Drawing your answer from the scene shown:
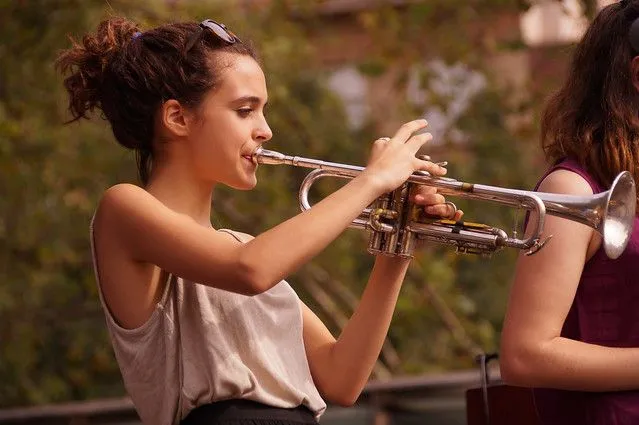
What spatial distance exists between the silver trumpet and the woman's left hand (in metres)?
0.02

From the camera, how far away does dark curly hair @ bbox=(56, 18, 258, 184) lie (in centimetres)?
339

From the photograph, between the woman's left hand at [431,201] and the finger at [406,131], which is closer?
the finger at [406,131]

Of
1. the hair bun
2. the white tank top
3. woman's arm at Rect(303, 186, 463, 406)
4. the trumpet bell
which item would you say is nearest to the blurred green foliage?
the hair bun

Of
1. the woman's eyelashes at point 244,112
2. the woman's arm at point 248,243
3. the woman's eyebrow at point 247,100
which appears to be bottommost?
the woman's arm at point 248,243

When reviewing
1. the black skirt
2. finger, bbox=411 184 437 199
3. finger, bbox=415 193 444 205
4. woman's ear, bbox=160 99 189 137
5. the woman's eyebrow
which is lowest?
the black skirt

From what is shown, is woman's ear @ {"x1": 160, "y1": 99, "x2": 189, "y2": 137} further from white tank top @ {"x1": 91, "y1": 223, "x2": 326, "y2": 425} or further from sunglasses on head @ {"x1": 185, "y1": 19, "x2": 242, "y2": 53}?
white tank top @ {"x1": 91, "y1": 223, "x2": 326, "y2": 425}

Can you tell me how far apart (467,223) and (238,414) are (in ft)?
2.41

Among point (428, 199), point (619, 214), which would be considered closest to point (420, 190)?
point (428, 199)

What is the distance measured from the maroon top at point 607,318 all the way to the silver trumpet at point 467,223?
9 centimetres

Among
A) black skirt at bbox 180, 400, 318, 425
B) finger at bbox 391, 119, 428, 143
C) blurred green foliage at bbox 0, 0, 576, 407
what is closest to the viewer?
black skirt at bbox 180, 400, 318, 425

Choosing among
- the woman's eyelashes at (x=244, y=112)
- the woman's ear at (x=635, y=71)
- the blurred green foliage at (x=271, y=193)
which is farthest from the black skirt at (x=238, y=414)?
the blurred green foliage at (x=271, y=193)

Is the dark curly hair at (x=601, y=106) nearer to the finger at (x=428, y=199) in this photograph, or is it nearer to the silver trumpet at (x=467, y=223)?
the silver trumpet at (x=467, y=223)

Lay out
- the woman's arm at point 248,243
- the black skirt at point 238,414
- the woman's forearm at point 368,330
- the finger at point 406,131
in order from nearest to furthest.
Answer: the woman's arm at point 248,243
the black skirt at point 238,414
the finger at point 406,131
the woman's forearm at point 368,330

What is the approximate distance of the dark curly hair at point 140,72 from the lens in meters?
3.39
